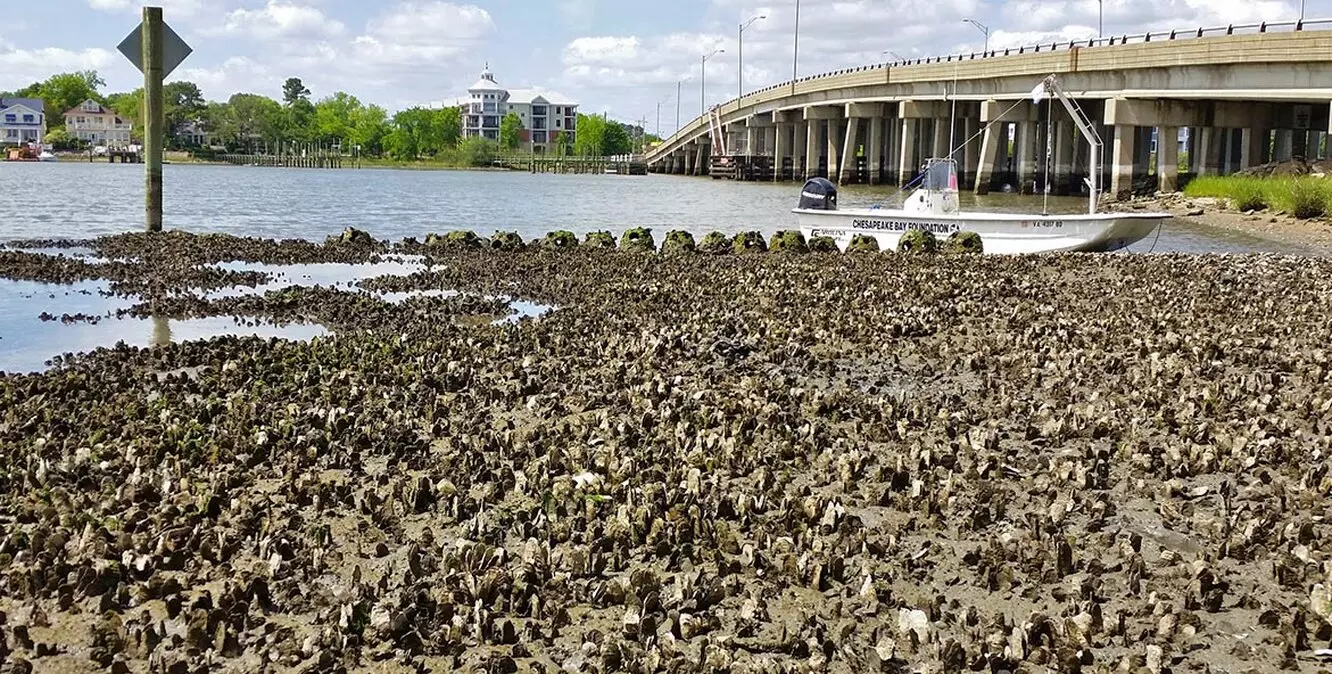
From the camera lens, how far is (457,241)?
104 feet

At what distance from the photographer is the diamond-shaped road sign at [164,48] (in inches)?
1076

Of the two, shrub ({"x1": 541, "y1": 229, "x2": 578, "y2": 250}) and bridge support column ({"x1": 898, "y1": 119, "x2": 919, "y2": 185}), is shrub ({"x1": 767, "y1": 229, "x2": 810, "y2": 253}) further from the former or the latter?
bridge support column ({"x1": 898, "y1": 119, "x2": 919, "y2": 185})

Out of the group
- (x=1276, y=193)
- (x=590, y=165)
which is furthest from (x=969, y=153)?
(x=590, y=165)

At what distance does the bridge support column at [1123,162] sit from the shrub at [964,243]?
33.8 metres

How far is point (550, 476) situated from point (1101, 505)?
3.52m

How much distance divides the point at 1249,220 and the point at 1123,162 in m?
18.6

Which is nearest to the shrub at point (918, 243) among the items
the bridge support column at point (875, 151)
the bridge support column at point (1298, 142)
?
the bridge support column at point (1298, 142)

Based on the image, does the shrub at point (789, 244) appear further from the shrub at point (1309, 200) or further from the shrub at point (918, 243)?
the shrub at point (1309, 200)

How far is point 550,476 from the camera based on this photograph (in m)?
8.59

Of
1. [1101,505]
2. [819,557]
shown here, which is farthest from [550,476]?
[1101,505]

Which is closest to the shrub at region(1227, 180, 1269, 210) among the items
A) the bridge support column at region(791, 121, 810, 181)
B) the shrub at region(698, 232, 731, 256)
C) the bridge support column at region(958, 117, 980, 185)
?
the shrub at region(698, 232, 731, 256)

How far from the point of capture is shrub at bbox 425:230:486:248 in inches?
1236

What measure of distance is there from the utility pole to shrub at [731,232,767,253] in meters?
13.3

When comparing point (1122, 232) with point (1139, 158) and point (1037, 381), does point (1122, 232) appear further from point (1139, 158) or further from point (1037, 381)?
point (1139, 158)
